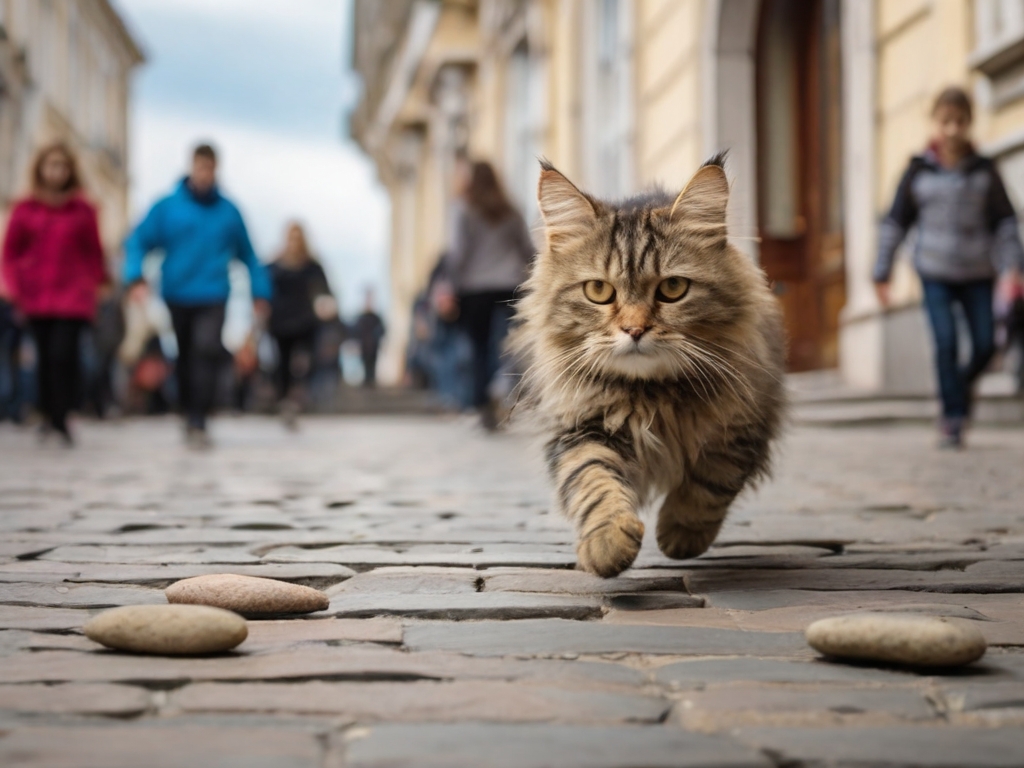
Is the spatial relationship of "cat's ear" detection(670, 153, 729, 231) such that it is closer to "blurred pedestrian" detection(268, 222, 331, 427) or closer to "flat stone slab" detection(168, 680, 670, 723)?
"flat stone slab" detection(168, 680, 670, 723)

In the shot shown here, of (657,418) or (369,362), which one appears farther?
(369,362)

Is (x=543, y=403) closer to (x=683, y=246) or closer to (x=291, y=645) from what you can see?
(x=683, y=246)

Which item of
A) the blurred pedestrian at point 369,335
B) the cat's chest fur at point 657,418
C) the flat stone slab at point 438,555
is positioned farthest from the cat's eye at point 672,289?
the blurred pedestrian at point 369,335

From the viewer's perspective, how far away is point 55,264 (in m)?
9.80

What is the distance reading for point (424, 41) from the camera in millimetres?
27984

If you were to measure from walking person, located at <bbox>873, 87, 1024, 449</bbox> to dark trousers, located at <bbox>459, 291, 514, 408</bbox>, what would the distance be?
4.08 meters

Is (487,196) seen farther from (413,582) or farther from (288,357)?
(413,582)

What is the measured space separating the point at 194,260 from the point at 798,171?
7021mm

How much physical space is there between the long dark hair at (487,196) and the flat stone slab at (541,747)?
31.4 feet

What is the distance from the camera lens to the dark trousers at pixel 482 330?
11.4 metres

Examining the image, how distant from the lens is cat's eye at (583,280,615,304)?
3375 mm

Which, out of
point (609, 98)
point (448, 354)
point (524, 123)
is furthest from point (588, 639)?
point (524, 123)

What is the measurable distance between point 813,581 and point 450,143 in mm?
26197

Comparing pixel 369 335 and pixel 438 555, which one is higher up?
pixel 369 335
